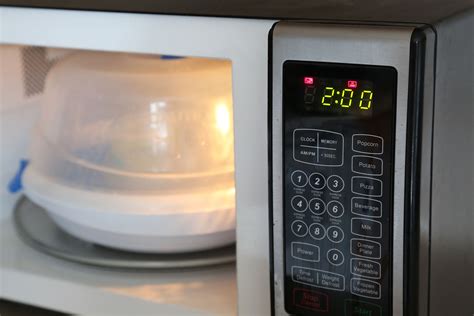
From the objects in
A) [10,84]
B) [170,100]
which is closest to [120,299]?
[170,100]

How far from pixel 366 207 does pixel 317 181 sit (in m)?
0.04

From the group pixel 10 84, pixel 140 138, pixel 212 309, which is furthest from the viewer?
pixel 10 84

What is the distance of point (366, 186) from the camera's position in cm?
58

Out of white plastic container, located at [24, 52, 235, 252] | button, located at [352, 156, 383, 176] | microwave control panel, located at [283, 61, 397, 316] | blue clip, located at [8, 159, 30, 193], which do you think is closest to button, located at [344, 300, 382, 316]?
microwave control panel, located at [283, 61, 397, 316]

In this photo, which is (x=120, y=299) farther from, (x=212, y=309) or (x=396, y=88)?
(x=396, y=88)

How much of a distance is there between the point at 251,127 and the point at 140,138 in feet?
Result: 0.79

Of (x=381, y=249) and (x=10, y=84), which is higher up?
(x=10, y=84)

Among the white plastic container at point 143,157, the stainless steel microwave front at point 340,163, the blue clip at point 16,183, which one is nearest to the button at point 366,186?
the stainless steel microwave front at point 340,163

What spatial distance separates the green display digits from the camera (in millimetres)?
567

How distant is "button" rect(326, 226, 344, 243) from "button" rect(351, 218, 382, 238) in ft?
0.03

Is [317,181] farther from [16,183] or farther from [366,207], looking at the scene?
[16,183]

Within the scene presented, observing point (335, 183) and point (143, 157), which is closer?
point (335, 183)

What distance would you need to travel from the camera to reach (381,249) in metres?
0.59

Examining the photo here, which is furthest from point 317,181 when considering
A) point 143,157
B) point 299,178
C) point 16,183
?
point 16,183
